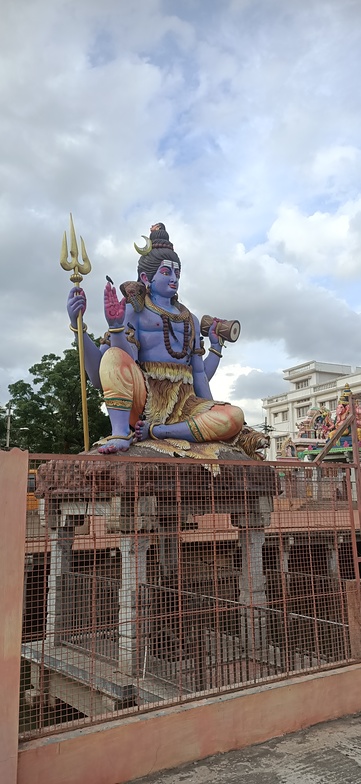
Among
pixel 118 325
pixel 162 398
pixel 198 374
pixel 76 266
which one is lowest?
pixel 162 398

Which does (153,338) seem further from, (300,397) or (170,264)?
(300,397)

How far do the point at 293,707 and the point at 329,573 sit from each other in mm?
2308

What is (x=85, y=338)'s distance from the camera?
8.77m

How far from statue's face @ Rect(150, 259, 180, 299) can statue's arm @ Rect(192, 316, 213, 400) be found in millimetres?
675

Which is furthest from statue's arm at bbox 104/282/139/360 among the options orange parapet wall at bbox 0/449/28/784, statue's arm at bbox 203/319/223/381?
orange parapet wall at bbox 0/449/28/784

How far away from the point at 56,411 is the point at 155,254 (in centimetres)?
1964

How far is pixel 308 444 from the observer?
29.7 metres

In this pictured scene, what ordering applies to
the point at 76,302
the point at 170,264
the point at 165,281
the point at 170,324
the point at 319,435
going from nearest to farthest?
the point at 76,302 < the point at 170,324 < the point at 165,281 < the point at 170,264 < the point at 319,435

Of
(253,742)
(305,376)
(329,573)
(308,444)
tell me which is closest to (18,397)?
(308,444)

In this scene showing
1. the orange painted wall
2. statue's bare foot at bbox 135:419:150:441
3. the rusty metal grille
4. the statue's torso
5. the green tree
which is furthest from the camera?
the green tree

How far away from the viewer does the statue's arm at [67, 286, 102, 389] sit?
8444 millimetres

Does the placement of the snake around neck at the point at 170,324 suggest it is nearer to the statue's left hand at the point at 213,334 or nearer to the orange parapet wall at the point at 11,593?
the statue's left hand at the point at 213,334

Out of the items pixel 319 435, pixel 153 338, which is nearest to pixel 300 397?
pixel 319 435

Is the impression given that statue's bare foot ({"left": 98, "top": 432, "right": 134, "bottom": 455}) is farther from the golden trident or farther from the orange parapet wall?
the orange parapet wall
